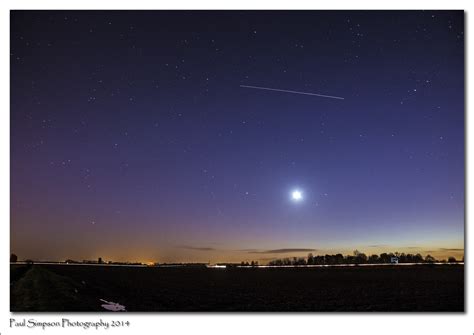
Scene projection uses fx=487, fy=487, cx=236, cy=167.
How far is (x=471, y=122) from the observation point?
5.31 meters

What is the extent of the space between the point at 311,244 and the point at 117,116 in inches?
129

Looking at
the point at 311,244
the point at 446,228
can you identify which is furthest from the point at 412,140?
the point at 311,244

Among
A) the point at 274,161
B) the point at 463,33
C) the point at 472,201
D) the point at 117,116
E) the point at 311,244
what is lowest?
the point at 311,244

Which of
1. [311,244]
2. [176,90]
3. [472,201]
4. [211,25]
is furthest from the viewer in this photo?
[311,244]

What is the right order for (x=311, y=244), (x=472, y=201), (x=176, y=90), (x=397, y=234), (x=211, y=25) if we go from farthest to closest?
(x=311, y=244), (x=397, y=234), (x=176, y=90), (x=211, y=25), (x=472, y=201)

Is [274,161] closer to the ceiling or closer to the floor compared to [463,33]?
closer to the floor

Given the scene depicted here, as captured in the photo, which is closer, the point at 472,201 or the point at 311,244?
the point at 472,201

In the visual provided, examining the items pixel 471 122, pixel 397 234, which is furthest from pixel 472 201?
pixel 397 234

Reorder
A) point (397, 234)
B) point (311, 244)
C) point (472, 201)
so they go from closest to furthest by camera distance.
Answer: point (472, 201)
point (397, 234)
point (311, 244)

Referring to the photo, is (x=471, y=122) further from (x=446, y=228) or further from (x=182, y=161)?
(x=182, y=161)

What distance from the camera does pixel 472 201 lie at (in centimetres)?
525

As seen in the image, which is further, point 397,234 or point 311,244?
point 311,244
